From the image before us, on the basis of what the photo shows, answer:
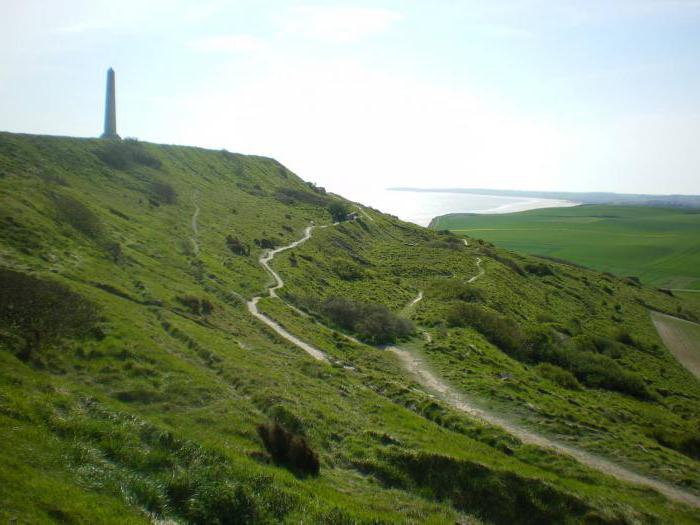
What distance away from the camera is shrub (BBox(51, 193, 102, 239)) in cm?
3307

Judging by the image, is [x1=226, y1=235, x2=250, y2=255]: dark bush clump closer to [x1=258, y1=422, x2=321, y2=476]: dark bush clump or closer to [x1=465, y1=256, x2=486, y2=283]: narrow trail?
[x1=465, y1=256, x2=486, y2=283]: narrow trail

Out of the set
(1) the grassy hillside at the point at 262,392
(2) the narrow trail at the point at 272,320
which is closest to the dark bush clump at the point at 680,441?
(1) the grassy hillside at the point at 262,392

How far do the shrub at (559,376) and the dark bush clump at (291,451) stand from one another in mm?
26120

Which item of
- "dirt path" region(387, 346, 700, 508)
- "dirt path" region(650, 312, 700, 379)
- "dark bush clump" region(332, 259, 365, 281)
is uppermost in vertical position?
"dark bush clump" region(332, 259, 365, 281)

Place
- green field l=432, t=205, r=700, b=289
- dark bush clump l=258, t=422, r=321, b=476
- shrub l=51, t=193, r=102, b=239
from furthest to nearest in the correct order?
green field l=432, t=205, r=700, b=289 < shrub l=51, t=193, r=102, b=239 < dark bush clump l=258, t=422, r=321, b=476

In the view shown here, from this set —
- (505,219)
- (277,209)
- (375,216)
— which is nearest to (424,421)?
(277,209)

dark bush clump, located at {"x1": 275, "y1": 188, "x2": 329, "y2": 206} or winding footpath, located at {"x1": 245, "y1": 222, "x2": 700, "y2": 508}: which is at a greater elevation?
dark bush clump, located at {"x1": 275, "y1": 188, "x2": 329, "y2": 206}

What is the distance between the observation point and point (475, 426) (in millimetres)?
20656

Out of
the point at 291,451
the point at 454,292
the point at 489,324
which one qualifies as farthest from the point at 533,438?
the point at 454,292

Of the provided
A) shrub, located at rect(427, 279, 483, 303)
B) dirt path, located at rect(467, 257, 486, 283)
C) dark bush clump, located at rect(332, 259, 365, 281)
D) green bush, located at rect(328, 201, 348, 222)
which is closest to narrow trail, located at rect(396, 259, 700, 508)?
shrub, located at rect(427, 279, 483, 303)

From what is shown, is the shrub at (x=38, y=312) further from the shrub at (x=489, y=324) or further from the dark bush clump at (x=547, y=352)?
the dark bush clump at (x=547, y=352)

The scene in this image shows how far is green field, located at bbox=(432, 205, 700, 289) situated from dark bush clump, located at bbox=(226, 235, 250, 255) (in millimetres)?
92372

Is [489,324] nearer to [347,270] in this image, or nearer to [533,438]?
[347,270]

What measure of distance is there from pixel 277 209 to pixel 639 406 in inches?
2520
